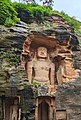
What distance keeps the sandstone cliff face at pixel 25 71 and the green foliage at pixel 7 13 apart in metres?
0.63

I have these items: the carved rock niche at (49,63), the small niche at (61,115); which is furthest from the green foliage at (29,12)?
the small niche at (61,115)

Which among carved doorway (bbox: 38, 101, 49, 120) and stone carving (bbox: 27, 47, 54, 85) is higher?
stone carving (bbox: 27, 47, 54, 85)

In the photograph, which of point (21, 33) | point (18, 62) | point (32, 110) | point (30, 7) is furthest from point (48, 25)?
point (32, 110)

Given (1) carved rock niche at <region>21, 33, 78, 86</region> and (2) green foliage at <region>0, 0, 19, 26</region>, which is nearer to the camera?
(2) green foliage at <region>0, 0, 19, 26</region>

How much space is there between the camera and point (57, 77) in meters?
23.8

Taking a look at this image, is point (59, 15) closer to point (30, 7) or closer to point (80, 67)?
point (30, 7)

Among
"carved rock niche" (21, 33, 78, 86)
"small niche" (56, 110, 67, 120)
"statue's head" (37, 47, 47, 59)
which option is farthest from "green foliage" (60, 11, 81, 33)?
"small niche" (56, 110, 67, 120)

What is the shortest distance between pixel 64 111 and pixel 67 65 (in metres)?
3.61

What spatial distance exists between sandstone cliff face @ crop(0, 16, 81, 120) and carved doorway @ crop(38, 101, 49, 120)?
Answer: 86 cm

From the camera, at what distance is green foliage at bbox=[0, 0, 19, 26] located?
21.9m

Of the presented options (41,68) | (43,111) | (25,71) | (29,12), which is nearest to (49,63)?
(41,68)

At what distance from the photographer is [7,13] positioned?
22500 millimetres

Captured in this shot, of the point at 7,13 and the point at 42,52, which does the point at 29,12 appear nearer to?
the point at 7,13

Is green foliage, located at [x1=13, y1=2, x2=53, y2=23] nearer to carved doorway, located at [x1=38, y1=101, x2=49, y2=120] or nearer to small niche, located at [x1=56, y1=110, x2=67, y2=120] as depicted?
carved doorway, located at [x1=38, y1=101, x2=49, y2=120]
